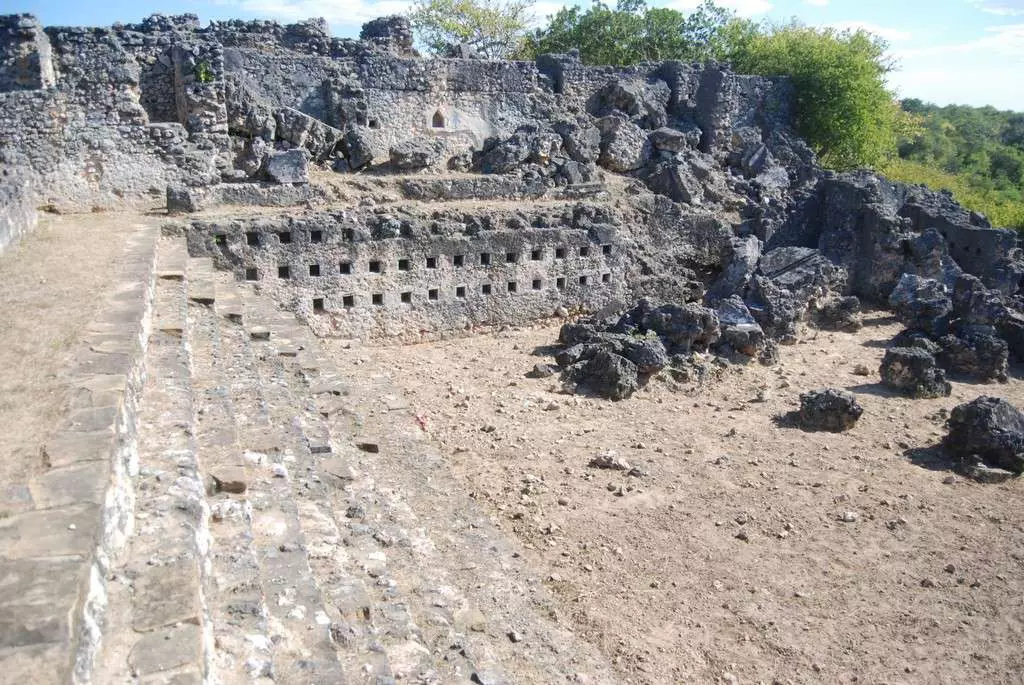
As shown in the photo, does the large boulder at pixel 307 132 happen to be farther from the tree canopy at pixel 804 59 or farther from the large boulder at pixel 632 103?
the tree canopy at pixel 804 59

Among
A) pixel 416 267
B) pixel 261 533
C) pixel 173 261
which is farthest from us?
pixel 416 267

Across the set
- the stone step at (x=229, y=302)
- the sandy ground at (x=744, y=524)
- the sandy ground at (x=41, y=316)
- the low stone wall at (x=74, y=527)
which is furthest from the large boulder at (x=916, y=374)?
the low stone wall at (x=74, y=527)

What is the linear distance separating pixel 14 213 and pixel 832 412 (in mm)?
10236

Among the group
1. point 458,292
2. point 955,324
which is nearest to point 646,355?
point 458,292

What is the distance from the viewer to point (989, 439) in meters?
9.74

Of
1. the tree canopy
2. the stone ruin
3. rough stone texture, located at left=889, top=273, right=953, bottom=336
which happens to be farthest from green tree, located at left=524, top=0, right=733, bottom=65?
rough stone texture, located at left=889, top=273, right=953, bottom=336

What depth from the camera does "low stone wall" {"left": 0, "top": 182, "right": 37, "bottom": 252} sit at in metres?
8.56

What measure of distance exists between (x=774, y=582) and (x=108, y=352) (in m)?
5.71

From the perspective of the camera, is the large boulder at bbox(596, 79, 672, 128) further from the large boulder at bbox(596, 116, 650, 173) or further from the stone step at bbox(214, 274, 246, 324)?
the stone step at bbox(214, 274, 246, 324)

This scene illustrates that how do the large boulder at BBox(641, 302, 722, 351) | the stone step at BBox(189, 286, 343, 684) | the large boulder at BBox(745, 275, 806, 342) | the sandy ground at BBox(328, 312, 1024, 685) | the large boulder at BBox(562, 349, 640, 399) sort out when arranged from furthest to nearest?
the large boulder at BBox(745, 275, 806, 342) → the large boulder at BBox(641, 302, 722, 351) → the large boulder at BBox(562, 349, 640, 399) → the sandy ground at BBox(328, 312, 1024, 685) → the stone step at BBox(189, 286, 343, 684)

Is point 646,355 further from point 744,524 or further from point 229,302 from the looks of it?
point 229,302

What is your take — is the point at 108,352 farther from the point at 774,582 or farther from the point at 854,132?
the point at 854,132

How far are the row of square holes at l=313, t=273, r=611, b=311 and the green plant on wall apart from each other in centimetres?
486

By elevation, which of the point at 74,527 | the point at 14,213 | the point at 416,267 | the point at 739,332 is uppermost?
the point at 14,213
